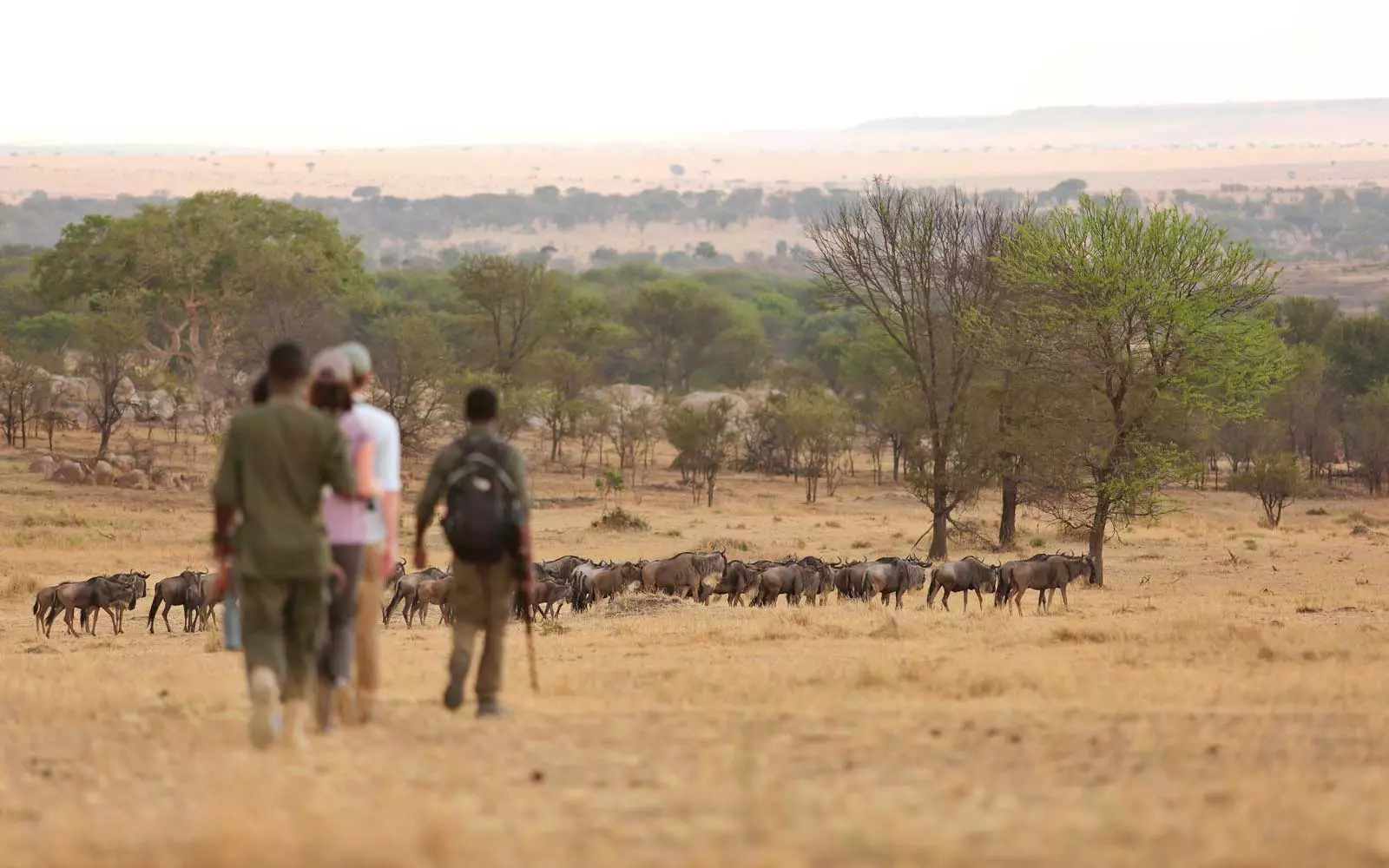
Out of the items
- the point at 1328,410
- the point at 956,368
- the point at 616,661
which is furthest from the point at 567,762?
the point at 1328,410

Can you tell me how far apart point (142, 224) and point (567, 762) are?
199 ft

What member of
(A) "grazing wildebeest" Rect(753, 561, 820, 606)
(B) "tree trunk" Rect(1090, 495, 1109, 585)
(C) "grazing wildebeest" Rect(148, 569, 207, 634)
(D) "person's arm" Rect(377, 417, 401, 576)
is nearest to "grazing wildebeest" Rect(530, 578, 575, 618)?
(A) "grazing wildebeest" Rect(753, 561, 820, 606)

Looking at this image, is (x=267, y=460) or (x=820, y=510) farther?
(x=820, y=510)

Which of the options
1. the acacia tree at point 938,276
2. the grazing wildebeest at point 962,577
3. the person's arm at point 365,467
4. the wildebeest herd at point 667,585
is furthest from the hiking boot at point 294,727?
the acacia tree at point 938,276

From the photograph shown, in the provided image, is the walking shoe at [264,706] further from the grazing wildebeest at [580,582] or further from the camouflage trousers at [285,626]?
the grazing wildebeest at [580,582]

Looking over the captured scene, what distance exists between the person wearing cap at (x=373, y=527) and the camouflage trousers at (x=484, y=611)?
0.46 meters

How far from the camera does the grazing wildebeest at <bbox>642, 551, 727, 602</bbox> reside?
22.6 m

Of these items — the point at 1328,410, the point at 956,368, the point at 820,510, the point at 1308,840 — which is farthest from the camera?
the point at 1328,410

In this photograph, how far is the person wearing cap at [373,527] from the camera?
8617 millimetres

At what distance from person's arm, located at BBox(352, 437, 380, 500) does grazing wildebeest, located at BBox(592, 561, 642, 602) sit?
43.3ft

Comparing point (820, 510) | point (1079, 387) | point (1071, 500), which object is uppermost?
point (1079, 387)

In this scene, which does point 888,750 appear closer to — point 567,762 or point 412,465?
point 567,762

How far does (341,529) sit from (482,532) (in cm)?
81

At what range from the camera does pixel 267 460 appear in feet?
25.8
